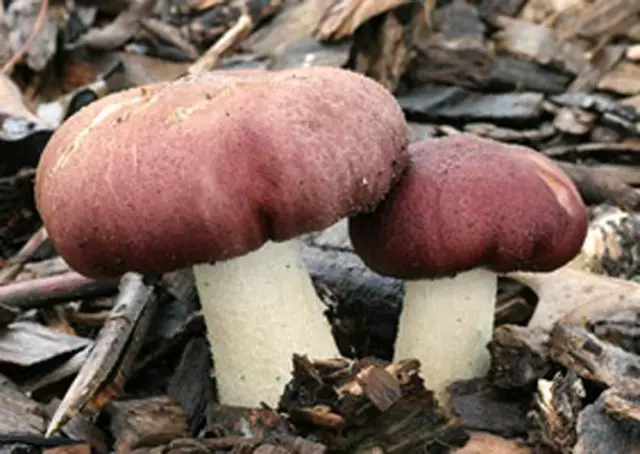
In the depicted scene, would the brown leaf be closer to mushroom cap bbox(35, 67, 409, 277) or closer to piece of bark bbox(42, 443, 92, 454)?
mushroom cap bbox(35, 67, 409, 277)

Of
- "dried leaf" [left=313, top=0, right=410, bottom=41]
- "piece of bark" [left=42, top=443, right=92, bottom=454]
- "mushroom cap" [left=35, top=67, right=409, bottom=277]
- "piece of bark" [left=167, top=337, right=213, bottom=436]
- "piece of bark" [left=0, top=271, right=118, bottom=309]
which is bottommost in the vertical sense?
"piece of bark" [left=167, top=337, right=213, bottom=436]

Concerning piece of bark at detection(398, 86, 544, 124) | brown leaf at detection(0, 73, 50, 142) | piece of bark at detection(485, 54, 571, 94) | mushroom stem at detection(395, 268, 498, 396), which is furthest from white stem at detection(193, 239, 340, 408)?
piece of bark at detection(485, 54, 571, 94)

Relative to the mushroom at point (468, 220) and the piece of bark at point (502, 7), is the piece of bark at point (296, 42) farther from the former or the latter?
the mushroom at point (468, 220)

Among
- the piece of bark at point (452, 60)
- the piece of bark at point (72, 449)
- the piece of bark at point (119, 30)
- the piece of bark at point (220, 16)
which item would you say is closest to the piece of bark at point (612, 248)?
the piece of bark at point (452, 60)

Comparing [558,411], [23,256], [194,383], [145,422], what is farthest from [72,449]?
[558,411]

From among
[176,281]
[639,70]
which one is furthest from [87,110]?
[639,70]

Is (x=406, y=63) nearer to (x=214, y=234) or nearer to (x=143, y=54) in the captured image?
(x=143, y=54)

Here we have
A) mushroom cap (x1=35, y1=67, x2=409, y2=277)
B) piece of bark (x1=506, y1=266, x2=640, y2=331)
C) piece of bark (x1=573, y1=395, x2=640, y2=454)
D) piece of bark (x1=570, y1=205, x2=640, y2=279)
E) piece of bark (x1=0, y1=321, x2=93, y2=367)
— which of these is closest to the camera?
mushroom cap (x1=35, y1=67, x2=409, y2=277)
